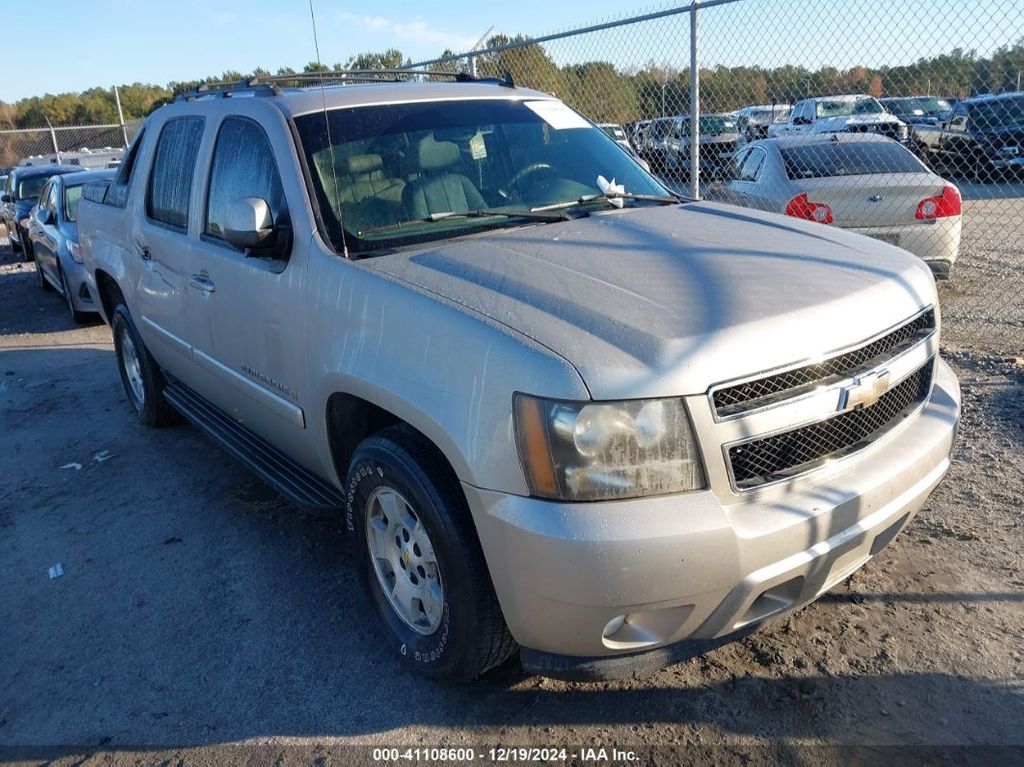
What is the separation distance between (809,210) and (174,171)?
5.16 meters

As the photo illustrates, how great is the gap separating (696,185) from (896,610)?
4.88 m

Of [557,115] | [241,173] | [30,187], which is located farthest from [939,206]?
[30,187]

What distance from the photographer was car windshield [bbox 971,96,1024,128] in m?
15.4

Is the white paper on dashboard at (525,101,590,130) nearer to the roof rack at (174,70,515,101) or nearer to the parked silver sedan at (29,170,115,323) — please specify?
the roof rack at (174,70,515,101)

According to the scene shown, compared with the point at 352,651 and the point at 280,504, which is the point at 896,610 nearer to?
the point at 352,651

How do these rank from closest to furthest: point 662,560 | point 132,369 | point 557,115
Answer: point 662,560 < point 557,115 < point 132,369

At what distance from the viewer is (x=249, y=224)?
324 centimetres

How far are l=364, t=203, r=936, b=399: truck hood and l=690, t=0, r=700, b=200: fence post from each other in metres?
3.67

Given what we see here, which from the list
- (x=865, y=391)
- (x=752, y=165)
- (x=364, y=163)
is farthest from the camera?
(x=752, y=165)

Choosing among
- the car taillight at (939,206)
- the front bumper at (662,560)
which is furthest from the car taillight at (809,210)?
the front bumper at (662,560)

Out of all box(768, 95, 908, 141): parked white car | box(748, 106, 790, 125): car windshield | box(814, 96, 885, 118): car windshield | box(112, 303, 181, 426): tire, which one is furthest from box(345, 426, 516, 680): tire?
box(814, 96, 885, 118): car windshield

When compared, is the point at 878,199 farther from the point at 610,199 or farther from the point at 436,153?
the point at 436,153

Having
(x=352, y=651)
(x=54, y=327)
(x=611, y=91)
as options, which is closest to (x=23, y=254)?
(x=54, y=327)

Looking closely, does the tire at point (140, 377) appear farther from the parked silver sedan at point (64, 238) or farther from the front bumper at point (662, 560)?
the front bumper at point (662, 560)
